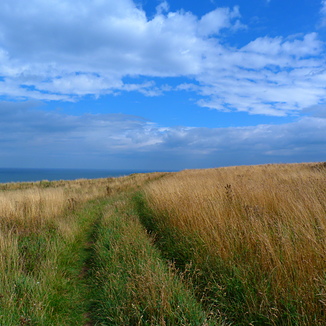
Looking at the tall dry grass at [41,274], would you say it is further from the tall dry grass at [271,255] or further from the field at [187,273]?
the tall dry grass at [271,255]

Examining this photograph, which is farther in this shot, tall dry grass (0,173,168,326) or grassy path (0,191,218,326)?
tall dry grass (0,173,168,326)

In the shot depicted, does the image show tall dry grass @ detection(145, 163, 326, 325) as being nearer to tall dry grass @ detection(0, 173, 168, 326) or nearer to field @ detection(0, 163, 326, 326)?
field @ detection(0, 163, 326, 326)

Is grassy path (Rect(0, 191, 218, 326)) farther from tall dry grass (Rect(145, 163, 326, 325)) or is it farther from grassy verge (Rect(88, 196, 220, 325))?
tall dry grass (Rect(145, 163, 326, 325))

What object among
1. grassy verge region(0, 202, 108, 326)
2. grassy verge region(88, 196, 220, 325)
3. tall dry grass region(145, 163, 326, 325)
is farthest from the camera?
grassy verge region(0, 202, 108, 326)

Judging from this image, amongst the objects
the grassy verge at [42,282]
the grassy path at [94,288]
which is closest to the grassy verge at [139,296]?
the grassy path at [94,288]

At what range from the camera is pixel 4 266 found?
13.4 feet

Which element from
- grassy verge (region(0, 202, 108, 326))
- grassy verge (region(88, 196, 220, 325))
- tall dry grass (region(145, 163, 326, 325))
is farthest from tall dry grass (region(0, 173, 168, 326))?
tall dry grass (region(145, 163, 326, 325))

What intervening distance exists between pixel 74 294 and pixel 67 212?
6.35 metres

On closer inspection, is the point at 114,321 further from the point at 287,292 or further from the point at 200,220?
the point at 200,220

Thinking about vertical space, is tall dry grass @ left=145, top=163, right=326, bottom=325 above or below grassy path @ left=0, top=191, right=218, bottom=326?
above

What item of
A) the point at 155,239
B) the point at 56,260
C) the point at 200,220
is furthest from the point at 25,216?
the point at 200,220

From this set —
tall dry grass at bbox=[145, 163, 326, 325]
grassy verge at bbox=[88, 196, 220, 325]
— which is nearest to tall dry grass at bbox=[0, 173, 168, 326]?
grassy verge at bbox=[88, 196, 220, 325]

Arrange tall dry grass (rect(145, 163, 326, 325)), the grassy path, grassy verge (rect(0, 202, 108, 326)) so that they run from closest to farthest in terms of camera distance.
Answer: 1. tall dry grass (rect(145, 163, 326, 325))
2. the grassy path
3. grassy verge (rect(0, 202, 108, 326))

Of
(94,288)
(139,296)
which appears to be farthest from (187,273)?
(94,288)
